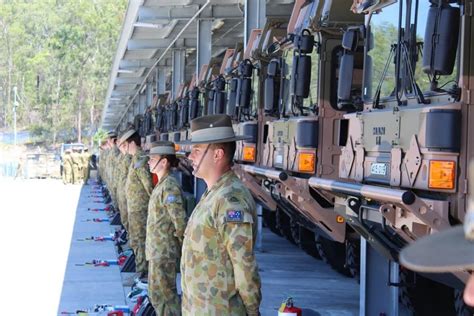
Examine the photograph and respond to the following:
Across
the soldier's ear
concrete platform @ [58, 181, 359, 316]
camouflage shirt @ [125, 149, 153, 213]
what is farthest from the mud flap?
the soldier's ear

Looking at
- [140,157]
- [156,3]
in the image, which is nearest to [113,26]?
[156,3]

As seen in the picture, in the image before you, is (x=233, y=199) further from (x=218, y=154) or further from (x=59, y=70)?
(x=59, y=70)

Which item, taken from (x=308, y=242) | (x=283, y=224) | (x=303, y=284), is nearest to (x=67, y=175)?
(x=283, y=224)

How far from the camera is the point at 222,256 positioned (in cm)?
463

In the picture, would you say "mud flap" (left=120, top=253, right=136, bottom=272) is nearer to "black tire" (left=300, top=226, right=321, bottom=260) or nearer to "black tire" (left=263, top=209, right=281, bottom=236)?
"black tire" (left=300, top=226, right=321, bottom=260)

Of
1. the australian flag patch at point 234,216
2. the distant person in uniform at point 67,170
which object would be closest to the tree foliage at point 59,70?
the distant person in uniform at point 67,170

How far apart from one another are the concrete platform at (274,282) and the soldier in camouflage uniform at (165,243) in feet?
5.24

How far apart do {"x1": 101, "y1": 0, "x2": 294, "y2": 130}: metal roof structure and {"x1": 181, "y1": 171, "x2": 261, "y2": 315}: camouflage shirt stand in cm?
871

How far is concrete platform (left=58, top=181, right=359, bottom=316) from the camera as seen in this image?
973cm

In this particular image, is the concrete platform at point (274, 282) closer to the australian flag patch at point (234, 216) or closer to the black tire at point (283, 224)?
the black tire at point (283, 224)

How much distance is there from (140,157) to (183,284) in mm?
6349

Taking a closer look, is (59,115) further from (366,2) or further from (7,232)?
(366,2)

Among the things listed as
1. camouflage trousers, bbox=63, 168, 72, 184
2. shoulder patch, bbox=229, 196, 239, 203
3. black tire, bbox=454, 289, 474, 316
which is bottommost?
camouflage trousers, bbox=63, 168, 72, 184

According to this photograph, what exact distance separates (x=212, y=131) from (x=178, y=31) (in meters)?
16.3
